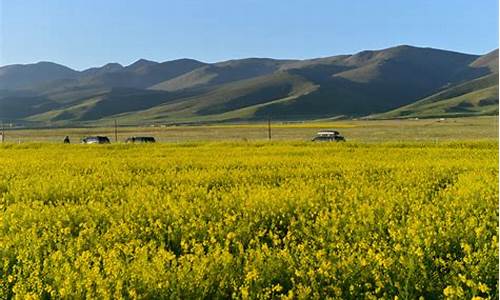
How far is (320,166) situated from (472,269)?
476 inches

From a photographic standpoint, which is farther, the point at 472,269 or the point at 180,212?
the point at 180,212

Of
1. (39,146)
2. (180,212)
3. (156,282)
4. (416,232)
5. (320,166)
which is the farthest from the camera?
(39,146)

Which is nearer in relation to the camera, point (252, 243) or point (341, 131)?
point (252, 243)

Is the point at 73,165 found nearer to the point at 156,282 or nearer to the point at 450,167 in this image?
the point at 450,167

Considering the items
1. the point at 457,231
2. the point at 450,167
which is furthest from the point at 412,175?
the point at 457,231

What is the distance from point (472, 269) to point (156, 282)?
10.3 ft

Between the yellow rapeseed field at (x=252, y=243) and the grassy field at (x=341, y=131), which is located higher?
the yellow rapeseed field at (x=252, y=243)

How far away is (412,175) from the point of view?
1395 cm

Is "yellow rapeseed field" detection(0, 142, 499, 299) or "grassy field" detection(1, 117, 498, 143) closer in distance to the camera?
"yellow rapeseed field" detection(0, 142, 499, 299)

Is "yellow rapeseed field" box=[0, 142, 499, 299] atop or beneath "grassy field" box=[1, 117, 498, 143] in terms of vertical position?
atop

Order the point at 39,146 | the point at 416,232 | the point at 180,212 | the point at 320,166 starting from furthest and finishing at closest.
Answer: the point at 39,146 → the point at 320,166 → the point at 180,212 → the point at 416,232

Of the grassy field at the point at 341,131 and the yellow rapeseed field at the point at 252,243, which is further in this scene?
the grassy field at the point at 341,131

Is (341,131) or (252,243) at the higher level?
(252,243)

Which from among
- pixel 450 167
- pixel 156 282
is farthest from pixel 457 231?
pixel 450 167
